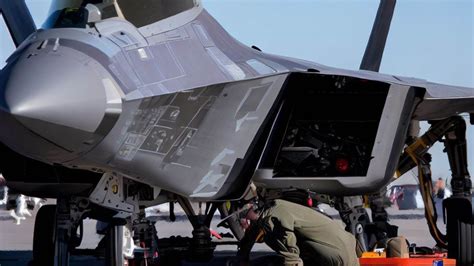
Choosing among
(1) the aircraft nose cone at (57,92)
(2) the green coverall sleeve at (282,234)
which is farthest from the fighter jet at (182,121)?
(2) the green coverall sleeve at (282,234)

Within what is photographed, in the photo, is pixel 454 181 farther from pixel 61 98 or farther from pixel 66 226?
pixel 61 98

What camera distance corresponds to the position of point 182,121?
8.81 metres

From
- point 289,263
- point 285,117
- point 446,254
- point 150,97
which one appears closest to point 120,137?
point 150,97

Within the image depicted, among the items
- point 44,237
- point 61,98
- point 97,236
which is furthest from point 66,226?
point 97,236

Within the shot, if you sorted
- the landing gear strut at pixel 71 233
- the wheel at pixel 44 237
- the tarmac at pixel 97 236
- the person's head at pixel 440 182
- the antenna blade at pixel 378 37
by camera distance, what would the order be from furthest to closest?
the person's head at pixel 440 182 < the tarmac at pixel 97 236 < the antenna blade at pixel 378 37 < the wheel at pixel 44 237 < the landing gear strut at pixel 71 233

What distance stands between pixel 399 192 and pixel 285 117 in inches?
948

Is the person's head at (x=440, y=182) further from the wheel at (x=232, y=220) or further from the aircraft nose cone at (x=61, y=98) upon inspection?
the aircraft nose cone at (x=61, y=98)

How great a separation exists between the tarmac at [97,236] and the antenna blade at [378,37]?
2.69 metres

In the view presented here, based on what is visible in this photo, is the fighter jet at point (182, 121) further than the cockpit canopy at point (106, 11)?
No

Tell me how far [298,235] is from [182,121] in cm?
137

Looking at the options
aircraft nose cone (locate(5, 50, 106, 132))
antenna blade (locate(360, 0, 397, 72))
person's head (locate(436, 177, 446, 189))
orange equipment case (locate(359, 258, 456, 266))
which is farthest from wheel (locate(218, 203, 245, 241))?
person's head (locate(436, 177, 446, 189))

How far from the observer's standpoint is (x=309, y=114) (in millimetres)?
10438

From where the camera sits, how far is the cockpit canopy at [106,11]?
29.0 feet

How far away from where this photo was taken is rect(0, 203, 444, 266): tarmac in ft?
50.5
